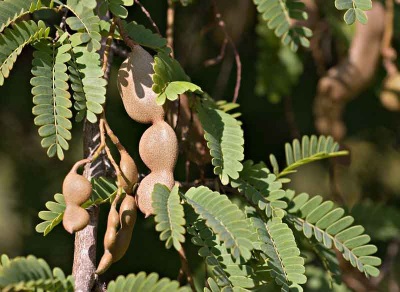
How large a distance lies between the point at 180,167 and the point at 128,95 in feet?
3.05

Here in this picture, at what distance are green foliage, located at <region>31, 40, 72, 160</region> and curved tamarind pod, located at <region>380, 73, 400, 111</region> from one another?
0.93m

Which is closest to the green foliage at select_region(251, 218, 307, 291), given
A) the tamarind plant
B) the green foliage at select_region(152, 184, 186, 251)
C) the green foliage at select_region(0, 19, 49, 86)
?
the tamarind plant

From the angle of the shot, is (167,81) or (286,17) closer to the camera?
(167,81)

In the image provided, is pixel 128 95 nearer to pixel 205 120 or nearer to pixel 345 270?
pixel 205 120

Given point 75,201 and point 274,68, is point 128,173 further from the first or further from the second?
point 274,68

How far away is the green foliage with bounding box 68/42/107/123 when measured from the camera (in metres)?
0.92

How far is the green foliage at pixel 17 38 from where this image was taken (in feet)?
3.09

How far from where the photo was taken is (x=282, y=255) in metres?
0.96

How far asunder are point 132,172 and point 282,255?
0.72ft

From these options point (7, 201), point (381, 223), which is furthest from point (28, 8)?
point (7, 201)

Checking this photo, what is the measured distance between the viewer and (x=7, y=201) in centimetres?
224

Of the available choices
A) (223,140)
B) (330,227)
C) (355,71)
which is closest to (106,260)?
(223,140)

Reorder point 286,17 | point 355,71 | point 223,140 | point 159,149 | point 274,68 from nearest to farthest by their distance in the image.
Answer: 1. point 159,149
2. point 223,140
3. point 286,17
4. point 355,71
5. point 274,68

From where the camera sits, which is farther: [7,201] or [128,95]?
[7,201]
